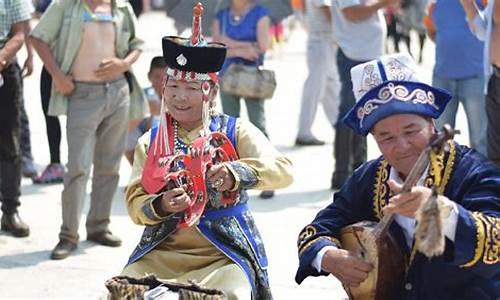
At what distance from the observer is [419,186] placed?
3449 mm

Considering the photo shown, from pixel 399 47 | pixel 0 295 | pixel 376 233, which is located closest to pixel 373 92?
pixel 376 233

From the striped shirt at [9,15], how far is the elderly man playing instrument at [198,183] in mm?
2493

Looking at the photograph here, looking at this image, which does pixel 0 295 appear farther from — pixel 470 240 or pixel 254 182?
pixel 470 240

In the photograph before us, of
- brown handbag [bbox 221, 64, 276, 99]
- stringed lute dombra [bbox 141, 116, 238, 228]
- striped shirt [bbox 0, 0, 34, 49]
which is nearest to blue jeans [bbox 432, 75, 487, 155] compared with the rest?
brown handbag [bbox 221, 64, 276, 99]

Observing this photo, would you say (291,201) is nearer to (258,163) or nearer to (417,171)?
(258,163)

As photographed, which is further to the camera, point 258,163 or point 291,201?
point 291,201

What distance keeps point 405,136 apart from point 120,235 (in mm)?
3923

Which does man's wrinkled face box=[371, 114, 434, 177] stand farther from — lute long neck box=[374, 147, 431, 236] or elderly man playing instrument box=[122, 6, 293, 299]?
elderly man playing instrument box=[122, 6, 293, 299]

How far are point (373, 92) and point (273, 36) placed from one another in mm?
15556

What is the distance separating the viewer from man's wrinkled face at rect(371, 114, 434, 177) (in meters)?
3.56

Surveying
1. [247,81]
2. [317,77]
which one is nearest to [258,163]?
[247,81]

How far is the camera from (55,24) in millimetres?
6449

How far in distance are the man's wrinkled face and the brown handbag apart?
498 cm

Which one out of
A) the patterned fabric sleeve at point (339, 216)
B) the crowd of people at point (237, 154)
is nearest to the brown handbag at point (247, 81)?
the crowd of people at point (237, 154)
